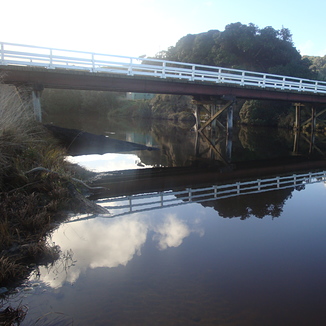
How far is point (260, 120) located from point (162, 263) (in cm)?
3761

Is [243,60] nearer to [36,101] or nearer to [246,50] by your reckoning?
[246,50]

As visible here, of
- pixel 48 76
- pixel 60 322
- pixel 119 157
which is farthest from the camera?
pixel 48 76

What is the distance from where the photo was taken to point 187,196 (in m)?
8.76

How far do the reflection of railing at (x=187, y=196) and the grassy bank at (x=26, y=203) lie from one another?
0.79 metres

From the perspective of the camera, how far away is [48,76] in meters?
16.5

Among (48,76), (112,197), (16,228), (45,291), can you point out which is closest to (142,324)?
(45,291)

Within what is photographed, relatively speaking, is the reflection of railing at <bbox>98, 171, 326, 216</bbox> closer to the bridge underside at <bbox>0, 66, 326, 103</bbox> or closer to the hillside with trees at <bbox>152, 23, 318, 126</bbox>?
the bridge underside at <bbox>0, 66, 326, 103</bbox>

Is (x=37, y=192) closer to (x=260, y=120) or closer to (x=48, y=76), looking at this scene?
(x=48, y=76)

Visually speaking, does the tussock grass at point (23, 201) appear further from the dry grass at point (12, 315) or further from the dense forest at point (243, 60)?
the dense forest at point (243, 60)

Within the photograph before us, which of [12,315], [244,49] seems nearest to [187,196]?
[12,315]

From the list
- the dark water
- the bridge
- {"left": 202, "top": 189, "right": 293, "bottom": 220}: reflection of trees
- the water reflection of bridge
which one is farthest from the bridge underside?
{"left": 202, "top": 189, "right": 293, "bottom": 220}: reflection of trees

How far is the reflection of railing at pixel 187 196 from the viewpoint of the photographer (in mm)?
7469

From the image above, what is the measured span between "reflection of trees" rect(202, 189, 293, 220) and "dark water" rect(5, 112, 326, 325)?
0.03 meters

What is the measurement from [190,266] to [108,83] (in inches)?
613
